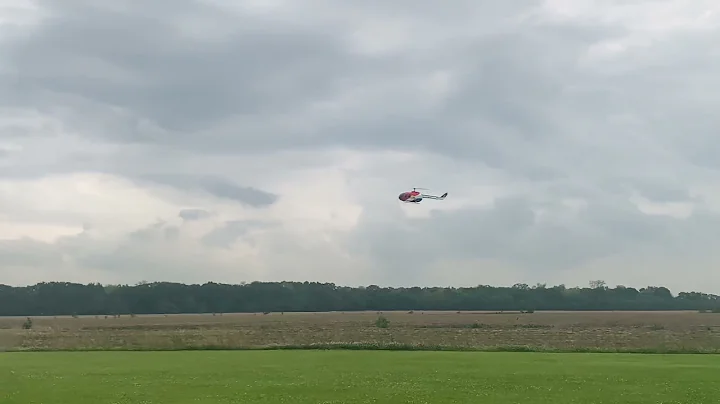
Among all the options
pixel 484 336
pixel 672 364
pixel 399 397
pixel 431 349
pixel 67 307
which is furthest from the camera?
pixel 67 307

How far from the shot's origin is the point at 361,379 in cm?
3186

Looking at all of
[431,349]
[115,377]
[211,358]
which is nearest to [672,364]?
[431,349]

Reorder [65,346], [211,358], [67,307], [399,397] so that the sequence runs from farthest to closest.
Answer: [67,307]
[65,346]
[211,358]
[399,397]

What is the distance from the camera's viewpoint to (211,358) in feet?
144

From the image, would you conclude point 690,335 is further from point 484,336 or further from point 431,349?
point 431,349

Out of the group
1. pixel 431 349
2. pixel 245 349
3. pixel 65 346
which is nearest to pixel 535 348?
pixel 431 349

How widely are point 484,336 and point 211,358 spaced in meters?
33.7

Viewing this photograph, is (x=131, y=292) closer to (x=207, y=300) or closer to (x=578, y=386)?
(x=207, y=300)

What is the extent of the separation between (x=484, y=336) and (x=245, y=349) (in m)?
26.1

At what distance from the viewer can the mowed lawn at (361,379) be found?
2662cm

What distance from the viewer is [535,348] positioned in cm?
5375

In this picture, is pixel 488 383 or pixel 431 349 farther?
pixel 431 349

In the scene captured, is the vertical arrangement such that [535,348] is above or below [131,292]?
below

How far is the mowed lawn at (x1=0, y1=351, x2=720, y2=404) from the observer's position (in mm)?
26625
